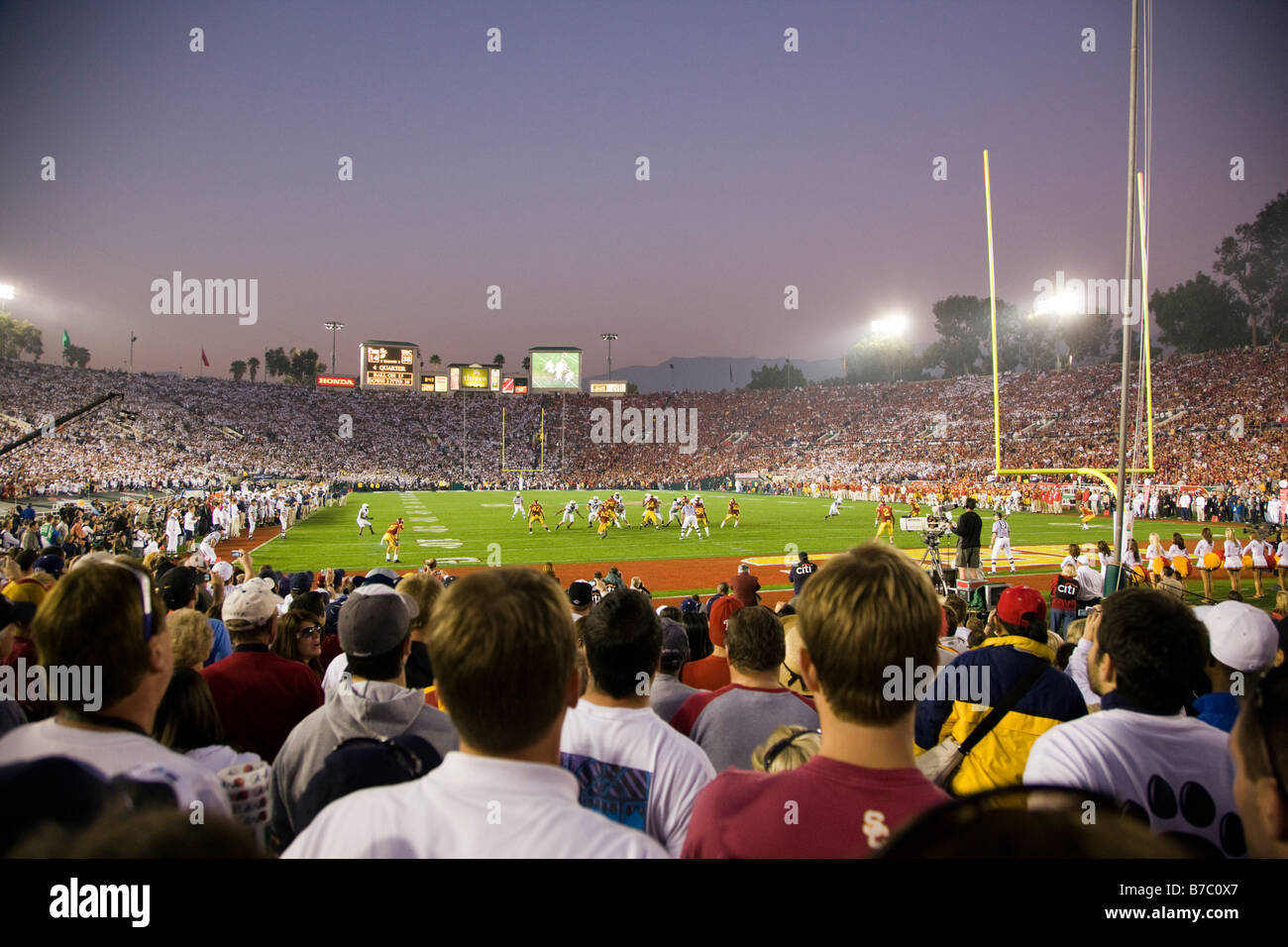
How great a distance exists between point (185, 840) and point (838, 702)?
4.48 feet

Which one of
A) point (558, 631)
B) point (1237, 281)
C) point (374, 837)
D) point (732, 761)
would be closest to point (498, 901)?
point (374, 837)

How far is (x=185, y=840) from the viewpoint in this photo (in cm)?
91

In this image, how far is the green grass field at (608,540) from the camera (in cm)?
2134

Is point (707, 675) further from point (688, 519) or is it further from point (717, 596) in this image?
point (688, 519)

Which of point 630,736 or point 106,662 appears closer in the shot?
point 106,662

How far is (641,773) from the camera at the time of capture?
8.51ft

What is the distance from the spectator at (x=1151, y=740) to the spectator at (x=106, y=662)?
252 cm

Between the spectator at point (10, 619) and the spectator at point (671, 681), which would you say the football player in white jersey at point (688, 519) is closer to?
the spectator at point (671, 681)

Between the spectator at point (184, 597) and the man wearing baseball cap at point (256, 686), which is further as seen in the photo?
the spectator at point (184, 597)

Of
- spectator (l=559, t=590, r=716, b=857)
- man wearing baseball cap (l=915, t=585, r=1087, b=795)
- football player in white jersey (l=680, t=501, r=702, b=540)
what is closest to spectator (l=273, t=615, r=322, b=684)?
spectator (l=559, t=590, r=716, b=857)

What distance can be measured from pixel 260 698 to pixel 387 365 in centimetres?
7341

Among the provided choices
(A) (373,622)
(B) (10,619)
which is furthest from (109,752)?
(B) (10,619)

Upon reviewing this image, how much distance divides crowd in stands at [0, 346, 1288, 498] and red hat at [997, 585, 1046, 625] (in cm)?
3980

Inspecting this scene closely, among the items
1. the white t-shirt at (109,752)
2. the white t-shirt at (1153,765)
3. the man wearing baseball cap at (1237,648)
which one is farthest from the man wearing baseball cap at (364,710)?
the man wearing baseball cap at (1237,648)
